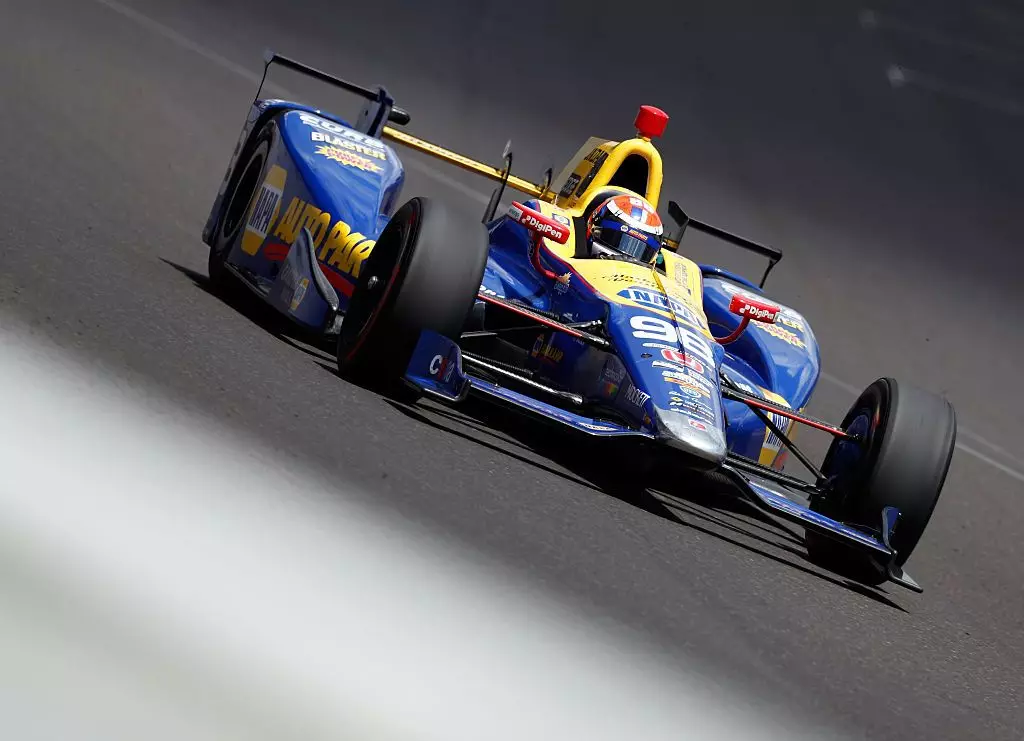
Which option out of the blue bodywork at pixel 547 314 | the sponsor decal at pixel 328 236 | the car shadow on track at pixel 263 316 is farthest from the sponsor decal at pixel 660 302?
the car shadow on track at pixel 263 316

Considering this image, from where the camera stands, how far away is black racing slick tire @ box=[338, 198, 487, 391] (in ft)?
19.4

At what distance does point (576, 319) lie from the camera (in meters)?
6.78

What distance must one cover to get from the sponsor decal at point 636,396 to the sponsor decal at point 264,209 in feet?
7.14

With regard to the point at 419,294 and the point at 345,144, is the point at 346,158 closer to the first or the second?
the point at 345,144

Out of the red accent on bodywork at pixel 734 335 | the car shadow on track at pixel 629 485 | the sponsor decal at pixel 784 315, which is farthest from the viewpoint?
the sponsor decal at pixel 784 315

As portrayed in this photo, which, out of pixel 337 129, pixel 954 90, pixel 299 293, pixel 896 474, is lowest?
pixel 299 293

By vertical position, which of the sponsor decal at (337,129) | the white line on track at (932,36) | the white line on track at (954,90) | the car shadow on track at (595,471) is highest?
the white line on track at (932,36)

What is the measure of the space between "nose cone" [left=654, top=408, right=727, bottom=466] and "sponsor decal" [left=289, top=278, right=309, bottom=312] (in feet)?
5.68

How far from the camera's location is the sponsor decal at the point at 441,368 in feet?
19.2

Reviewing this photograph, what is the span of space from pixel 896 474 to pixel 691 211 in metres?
6.68

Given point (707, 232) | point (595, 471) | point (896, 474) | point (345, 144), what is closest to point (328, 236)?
point (345, 144)

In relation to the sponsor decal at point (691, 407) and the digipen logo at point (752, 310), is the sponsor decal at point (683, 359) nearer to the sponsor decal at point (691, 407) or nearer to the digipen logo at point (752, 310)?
the sponsor decal at point (691, 407)

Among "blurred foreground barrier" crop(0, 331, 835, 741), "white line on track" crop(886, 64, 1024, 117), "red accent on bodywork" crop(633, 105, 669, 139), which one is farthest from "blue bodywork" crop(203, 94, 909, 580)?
"white line on track" crop(886, 64, 1024, 117)

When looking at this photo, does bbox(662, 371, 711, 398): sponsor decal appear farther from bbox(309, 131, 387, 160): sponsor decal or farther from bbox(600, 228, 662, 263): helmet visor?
bbox(309, 131, 387, 160): sponsor decal
